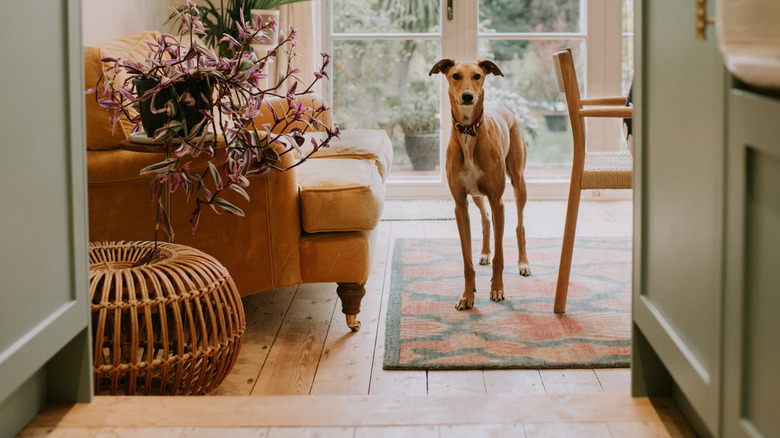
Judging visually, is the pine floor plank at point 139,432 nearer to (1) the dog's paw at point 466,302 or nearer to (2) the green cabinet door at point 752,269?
(2) the green cabinet door at point 752,269

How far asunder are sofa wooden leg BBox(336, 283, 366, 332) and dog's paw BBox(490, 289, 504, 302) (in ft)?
1.90

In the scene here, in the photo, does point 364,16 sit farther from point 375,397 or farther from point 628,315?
point 375,397

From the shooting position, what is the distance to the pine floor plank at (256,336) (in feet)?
7.48

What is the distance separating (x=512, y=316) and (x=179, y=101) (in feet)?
4.46

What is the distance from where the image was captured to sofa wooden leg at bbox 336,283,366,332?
2.68m

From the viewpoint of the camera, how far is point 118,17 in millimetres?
3871

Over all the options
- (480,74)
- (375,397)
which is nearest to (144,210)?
(375,397)

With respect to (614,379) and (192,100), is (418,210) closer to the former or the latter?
(614,379)

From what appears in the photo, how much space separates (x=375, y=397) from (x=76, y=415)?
0.58 m

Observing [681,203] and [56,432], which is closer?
[681,203]

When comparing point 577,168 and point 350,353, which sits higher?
point 577,168

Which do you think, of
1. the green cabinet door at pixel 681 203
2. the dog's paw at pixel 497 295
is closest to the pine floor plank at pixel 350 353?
the dog's paw at pixel 497 295

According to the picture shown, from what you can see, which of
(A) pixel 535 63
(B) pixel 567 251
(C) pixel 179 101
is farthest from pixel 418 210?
(C) pixel 179 101

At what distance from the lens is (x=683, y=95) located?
1.33m
